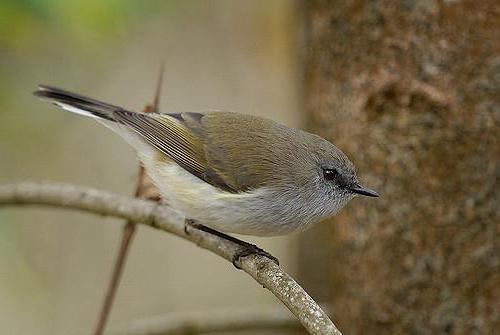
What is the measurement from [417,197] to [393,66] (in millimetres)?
605

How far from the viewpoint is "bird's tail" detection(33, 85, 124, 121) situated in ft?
11.6

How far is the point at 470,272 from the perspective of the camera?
3225 millimetres

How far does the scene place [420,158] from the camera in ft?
10.9

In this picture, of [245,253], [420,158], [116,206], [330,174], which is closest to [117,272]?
[116,206]

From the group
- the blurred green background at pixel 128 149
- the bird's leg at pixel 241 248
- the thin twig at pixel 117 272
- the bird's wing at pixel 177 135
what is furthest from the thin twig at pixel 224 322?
the blurred green background at pixel 128 149

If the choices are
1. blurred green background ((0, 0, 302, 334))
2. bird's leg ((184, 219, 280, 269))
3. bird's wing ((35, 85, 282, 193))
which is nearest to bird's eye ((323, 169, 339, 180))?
bird's wing ((35, 85, 282, 193))

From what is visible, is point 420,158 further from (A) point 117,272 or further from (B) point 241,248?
(A) point 117,272

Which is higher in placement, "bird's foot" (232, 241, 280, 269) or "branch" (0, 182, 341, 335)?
"branch" (0, 182, 341, 335)

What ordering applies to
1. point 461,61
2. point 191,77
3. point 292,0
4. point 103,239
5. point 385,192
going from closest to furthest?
point 461,61, point 385,192, point 292,0, point 103,239, point 191,77

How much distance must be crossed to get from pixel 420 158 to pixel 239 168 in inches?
32.3

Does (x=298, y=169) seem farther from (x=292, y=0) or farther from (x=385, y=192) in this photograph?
(x=292, y=0)

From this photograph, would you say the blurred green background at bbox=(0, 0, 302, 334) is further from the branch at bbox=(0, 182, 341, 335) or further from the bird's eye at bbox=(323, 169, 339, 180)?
the bird's eye at bbox=(323, 169, 339, 180)

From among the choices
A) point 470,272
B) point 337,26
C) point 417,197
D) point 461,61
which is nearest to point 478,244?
point 470,272

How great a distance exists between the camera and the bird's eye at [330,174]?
3182 mm
